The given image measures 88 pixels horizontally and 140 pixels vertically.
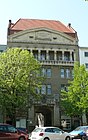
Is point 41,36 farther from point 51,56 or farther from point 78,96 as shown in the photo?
point 78,96

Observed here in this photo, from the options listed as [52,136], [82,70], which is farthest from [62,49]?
[52,136]

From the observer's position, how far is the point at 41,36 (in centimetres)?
5666

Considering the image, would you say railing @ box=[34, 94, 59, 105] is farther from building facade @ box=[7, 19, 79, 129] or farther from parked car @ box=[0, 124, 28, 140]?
parked car @ box=[0, 124, 28, 140]

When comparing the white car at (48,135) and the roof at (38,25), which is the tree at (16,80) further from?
the roof at (38,25)

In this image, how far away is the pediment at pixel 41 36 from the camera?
55688mm

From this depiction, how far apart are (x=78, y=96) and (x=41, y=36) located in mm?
15170

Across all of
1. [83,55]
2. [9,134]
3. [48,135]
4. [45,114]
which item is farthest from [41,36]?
[9,134]

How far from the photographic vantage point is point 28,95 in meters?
41.7

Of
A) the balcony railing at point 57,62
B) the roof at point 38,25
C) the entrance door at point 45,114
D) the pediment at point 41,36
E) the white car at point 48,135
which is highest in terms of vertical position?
the roof at point 38,25

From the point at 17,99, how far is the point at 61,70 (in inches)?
714

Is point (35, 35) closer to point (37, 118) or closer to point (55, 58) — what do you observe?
point (55, 58)

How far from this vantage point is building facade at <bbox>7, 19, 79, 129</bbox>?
54000mm

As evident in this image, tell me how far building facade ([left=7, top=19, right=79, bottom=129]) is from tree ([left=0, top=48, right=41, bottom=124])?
1124 cm

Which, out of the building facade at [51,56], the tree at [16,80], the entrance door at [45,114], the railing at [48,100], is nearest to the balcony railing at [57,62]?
the building facade at [51,56]
